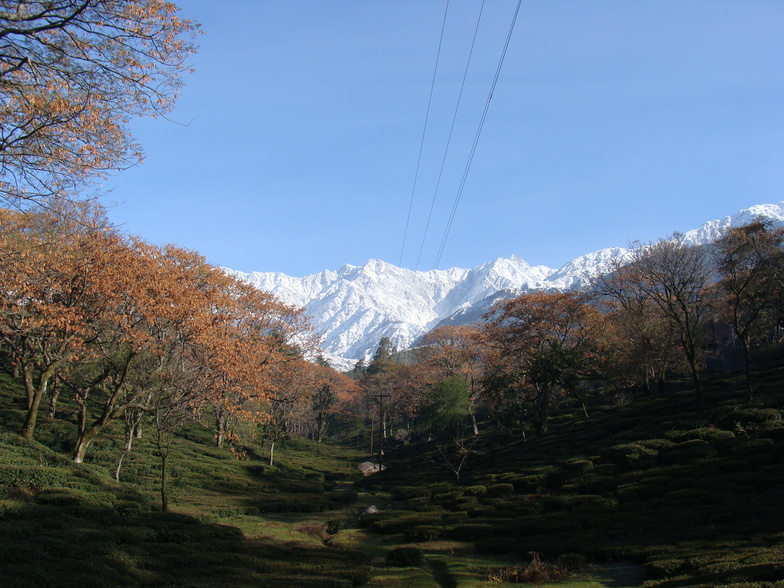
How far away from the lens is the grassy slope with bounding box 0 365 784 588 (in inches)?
621

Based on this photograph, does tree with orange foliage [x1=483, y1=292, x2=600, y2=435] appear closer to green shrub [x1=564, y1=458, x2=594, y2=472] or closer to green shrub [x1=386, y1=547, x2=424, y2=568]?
green shrub [x1=564, y1=458, x2=594, y2=472]

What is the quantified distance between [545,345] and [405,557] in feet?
133

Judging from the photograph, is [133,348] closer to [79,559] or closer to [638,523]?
[79,559]

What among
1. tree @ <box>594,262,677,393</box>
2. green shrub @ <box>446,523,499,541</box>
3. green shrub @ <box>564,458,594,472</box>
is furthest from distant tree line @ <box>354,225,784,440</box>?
green shrub @ <box>446,523,499,541</box>

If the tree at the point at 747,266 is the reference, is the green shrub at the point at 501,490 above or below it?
below

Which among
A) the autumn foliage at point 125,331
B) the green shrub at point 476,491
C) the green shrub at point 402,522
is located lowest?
the green shrub at point 402,522

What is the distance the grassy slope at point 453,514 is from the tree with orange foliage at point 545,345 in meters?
5.51

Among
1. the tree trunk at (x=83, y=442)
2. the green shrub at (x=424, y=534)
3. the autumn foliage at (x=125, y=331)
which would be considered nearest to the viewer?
the autumn foliage at (x=125, y=331)

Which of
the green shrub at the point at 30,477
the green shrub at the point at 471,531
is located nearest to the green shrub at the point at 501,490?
the green shrub at the point at 471,531

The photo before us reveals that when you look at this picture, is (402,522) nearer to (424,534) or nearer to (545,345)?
(424,534)

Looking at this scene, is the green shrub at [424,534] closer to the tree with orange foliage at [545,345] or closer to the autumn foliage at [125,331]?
the autumn foliage at [125,331]

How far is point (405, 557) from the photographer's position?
73.0ft

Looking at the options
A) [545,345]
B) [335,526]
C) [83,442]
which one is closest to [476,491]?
[335,526]

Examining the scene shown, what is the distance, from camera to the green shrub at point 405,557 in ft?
72.2
